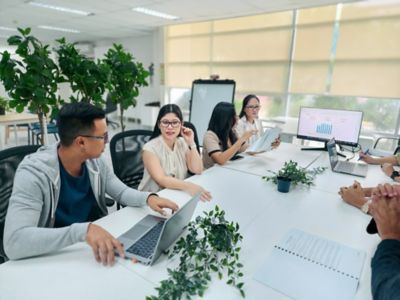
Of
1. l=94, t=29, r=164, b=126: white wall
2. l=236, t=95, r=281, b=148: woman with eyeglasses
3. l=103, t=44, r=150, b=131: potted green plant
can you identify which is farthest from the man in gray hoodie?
l=94, t=29, r=164, b=126: white wall

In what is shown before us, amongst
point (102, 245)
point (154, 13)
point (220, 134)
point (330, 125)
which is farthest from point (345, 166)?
point (154, 13)

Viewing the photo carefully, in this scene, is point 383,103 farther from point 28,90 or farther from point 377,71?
point 28,90

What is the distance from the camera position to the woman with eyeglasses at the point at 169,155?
166 cm

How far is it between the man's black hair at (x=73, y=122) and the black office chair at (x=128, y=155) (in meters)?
0.69

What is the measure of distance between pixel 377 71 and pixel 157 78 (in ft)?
16.7

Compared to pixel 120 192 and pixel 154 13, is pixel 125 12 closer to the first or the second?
pixel 154 13

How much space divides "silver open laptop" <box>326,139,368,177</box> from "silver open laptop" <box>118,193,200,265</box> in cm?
152

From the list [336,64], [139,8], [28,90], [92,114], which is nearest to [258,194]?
[92,114]

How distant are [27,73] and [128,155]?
3.70ft

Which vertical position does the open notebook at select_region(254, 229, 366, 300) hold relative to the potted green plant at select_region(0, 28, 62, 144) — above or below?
below

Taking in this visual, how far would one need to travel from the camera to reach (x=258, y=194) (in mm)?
1567

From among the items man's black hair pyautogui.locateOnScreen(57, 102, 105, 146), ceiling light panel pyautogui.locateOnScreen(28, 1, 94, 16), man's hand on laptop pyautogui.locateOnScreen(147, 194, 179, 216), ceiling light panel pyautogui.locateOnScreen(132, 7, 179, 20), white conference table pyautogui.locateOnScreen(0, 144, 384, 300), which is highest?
ceiling light panel pyautogui.locateOnScreen(132, 7, 179, 20)

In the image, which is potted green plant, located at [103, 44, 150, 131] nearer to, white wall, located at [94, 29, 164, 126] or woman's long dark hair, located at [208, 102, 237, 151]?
woman's long dark hair, located at [208, 102, 237, 151]

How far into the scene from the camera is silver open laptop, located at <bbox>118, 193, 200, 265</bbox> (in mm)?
899
